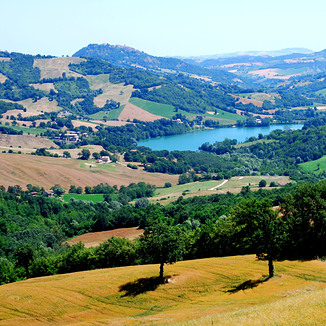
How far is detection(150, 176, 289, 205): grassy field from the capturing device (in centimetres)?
15212

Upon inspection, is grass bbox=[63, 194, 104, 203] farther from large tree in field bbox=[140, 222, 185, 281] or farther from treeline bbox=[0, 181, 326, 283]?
large tree in field bbox=[140, 222, 185, 281]

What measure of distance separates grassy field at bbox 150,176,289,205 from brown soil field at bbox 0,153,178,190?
15.8 m

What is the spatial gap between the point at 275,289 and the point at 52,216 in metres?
98.5

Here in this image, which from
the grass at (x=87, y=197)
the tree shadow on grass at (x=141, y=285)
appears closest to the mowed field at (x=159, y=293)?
the tree shadow on grass at (x=141, y=285)

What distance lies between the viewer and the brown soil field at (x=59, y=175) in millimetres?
173125

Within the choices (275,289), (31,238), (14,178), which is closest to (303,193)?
(275,289)

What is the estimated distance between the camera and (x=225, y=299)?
147ft

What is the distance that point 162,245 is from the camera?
171ft

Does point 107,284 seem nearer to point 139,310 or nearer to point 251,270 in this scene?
point 139,310

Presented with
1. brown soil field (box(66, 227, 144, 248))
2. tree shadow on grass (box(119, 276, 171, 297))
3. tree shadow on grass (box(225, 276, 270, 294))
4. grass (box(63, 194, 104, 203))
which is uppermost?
tree shadow on grass (box(225, 276, 270, 294))

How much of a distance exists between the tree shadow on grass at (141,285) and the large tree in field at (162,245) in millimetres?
778

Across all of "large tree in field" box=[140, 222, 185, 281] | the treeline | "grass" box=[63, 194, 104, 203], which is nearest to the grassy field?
"grass" box=[63, 194, 104, 203]

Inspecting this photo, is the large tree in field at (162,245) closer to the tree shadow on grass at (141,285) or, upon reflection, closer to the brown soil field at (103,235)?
the tree shadow on grass at (141,285)

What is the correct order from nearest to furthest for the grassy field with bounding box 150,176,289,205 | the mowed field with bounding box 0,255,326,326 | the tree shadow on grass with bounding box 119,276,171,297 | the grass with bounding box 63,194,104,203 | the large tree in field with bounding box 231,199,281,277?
the mowed field with bounding box 0,255,326,326, the large tree in field with bounding box 231,199,281,277, the tree shadow on grass with bounding box 119,276,171,297, the grassy field with bounding box 150,176,289,205, the grass with bounding box 63,194,104,203
